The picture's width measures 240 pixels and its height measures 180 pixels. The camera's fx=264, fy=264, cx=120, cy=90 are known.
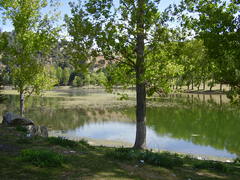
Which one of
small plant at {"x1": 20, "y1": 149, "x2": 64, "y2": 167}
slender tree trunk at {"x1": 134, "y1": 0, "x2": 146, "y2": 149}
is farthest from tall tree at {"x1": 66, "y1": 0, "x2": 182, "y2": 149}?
small plant at {"x1": 20, "y1": 149, "x2": 64, "y2": 167}

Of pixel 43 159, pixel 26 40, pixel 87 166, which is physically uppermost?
pixel 26 40

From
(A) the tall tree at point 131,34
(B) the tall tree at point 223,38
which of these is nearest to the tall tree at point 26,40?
(A) the tall tree at point 131,34

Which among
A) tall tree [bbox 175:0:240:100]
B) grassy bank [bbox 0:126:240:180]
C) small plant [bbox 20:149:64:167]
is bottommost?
grassy bank [bbox 0:126:240:180]

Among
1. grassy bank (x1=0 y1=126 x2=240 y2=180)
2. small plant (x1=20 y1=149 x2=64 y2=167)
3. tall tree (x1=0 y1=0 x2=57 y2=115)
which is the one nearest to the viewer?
grassy bank (x1=0 y1=126 x2=240 y2=180)

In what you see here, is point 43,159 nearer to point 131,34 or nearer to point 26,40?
point 131,34

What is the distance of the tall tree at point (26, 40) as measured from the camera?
20.7m

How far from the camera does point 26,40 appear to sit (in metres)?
20.8

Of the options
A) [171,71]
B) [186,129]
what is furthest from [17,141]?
[186,129]

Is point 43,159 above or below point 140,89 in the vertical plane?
below

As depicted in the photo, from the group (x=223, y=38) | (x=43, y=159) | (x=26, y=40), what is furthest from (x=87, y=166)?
(x=26, y=40)

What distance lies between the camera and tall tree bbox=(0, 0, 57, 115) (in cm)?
2073

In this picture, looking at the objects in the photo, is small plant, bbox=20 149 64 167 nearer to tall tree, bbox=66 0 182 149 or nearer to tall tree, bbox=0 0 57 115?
tall tree, bbox=66 0 182 149

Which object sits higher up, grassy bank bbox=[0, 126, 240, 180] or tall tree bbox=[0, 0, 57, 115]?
tall tree bbox=[0, 0, 57, 115]

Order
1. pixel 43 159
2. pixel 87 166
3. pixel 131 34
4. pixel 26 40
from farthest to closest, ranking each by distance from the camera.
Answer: pixel 26 40
pixel 131 34
pixel 87 166
pixel 43 159
